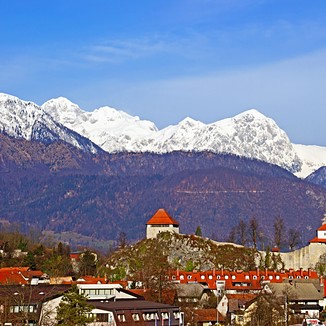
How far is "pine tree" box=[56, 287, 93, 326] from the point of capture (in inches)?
2724

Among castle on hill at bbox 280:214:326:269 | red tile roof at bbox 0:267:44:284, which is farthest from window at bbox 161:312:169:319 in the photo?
castle on hill at bbox 280:214:326:269

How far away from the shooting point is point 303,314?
107 m

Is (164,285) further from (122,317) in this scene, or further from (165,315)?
(122,317)

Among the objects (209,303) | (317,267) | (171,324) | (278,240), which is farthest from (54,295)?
(278,240)

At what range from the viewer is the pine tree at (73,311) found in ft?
227

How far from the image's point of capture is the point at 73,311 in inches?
2749

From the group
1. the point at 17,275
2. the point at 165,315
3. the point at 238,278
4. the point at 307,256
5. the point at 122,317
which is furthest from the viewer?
the point at 307,256

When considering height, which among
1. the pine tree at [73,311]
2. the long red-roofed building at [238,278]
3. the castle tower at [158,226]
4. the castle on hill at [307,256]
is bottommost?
the pine tree at [73,311]

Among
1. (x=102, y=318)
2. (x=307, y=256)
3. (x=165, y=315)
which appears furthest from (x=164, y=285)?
(x=307, y=256)

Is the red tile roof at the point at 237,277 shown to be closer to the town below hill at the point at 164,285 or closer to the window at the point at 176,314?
the town below hill at the point at 164,285

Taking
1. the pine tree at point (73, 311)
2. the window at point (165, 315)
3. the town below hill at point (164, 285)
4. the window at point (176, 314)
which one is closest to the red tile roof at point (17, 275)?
the town below hill at point (164, 285)

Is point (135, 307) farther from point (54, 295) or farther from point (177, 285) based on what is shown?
point (177, 285)

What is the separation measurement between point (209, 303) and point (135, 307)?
2977cm

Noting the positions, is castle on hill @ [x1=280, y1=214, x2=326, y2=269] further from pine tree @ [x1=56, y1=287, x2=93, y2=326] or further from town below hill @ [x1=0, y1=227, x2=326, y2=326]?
pine tree @ [x1=56, y1=287, x2=93, y2=326]
